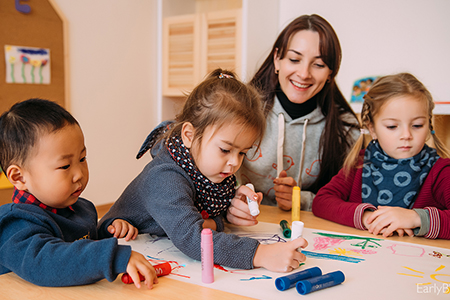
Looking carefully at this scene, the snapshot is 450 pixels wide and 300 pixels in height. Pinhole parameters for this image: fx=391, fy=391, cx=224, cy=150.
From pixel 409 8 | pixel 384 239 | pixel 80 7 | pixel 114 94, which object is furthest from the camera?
pixel 114 94

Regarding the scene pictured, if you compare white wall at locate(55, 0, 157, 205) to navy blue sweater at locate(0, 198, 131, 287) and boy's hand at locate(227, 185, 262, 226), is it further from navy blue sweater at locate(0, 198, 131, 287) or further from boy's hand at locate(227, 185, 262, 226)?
navy blue sweater at locate(0, 198, 131, 287)

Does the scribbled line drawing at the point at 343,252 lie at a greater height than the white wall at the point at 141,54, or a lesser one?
lesser

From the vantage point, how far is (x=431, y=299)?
73cm

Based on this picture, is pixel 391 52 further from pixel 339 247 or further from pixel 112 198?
pixel 112 198

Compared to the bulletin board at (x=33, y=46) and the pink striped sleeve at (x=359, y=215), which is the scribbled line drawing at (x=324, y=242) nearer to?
the pink striped sleeve at (x=359, y=215)

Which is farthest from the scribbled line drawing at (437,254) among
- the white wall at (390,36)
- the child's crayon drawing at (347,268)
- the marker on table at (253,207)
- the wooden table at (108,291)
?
the white wall at (390,36)

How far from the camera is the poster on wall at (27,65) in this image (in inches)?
98.7

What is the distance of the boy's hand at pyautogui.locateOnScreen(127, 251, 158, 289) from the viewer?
2.42 ft

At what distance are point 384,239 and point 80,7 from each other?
2711 millimetres

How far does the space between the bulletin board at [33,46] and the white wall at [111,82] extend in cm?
9

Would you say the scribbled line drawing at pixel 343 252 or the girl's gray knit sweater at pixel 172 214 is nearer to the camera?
the girl's gray knit sweater at pixel 172 214

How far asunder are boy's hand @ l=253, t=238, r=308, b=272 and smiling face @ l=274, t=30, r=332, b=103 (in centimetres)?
89

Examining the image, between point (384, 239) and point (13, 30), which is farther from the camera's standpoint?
point (13, 30)

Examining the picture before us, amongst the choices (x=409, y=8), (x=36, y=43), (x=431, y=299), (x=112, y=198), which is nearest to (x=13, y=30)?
(x=36, y=43)
